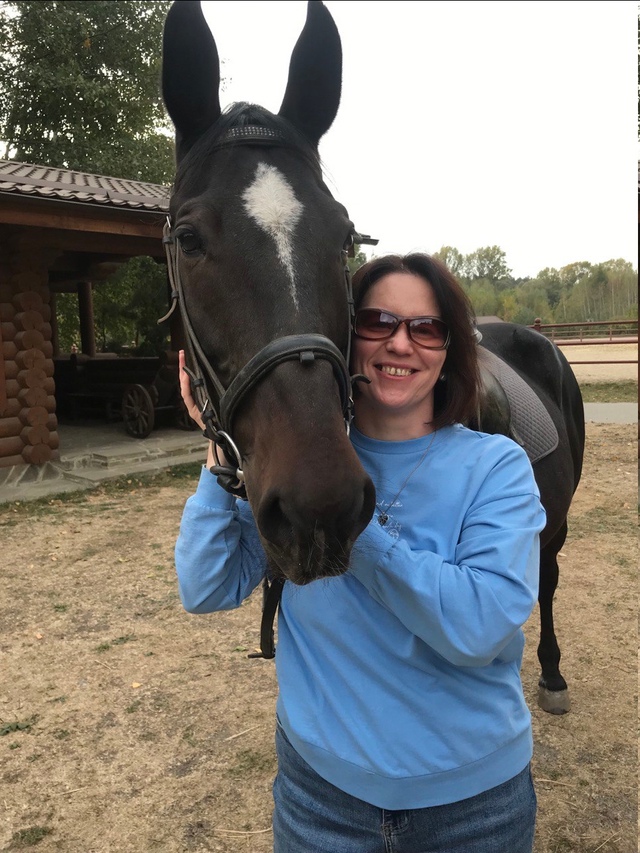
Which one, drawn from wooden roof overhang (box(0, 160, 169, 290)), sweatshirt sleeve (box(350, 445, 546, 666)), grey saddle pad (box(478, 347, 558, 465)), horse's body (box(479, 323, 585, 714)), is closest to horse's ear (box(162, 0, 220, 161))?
sweatshirt sleeve (box(350, 445, 546, 666))

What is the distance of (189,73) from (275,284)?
0.68 meters

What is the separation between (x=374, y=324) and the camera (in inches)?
54.3

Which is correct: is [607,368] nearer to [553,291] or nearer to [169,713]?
[169,713]

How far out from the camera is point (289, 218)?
1298 millimetres

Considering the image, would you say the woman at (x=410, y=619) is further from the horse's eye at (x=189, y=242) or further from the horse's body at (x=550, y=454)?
the horse's body at (x=550, y=454)

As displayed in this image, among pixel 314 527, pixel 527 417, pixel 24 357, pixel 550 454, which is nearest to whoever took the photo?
pixel 314 527

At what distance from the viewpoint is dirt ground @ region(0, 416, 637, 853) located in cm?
242

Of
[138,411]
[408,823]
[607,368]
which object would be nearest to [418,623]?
[408,823]

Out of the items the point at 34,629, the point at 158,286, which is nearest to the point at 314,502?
the point at 34,629

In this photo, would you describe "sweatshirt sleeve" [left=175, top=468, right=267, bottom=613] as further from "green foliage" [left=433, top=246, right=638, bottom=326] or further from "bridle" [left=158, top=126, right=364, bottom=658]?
"green foliage" [left=433, top=246, right=638, bottom=326]

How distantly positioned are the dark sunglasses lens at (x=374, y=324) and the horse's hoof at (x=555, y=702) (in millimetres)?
2603

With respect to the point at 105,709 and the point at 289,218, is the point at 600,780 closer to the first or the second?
the point at 105,709

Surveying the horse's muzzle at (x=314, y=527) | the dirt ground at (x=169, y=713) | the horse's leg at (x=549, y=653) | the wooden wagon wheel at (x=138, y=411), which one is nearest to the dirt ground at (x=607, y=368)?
the wooden wagon wheel at (x=138, y=411)

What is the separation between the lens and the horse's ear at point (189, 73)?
144 centimetres
